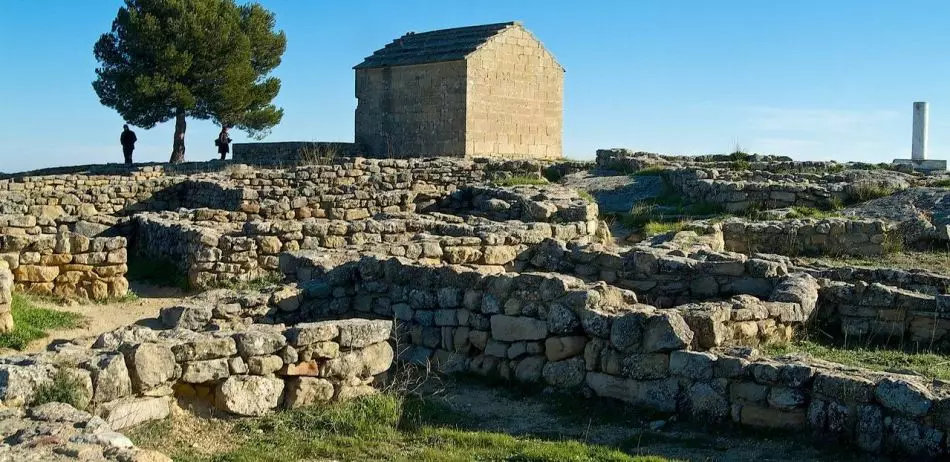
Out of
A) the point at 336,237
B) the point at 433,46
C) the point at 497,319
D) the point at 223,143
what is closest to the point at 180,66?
the point at 223,143

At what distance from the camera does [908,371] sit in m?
7.29

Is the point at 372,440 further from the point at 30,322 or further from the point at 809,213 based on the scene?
the point at 809,213

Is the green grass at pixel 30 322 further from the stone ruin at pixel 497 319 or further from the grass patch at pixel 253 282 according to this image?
the grass patch at pixel 253 282

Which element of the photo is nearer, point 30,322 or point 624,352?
point 624,352

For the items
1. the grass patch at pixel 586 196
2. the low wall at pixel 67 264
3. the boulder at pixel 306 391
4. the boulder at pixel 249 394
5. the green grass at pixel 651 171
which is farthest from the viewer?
the green grass at pixel 651 171

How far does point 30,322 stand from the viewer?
10.7 metres

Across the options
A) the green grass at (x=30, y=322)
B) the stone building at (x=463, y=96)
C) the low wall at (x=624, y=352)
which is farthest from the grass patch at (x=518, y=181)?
the low wall at (x=624, y=352)

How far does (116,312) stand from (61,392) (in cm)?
665

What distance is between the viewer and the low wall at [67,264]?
1247 cm

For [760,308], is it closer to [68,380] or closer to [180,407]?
[180,407]

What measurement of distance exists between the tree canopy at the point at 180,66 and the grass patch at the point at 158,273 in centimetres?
1745

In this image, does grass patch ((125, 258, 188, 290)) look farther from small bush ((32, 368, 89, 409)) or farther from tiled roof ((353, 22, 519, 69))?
tiled roof ((353, 22, 519, 69))

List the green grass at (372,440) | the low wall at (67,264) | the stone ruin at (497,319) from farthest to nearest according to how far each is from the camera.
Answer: the low wall at (67,264), the stone ruin at (497,319), the green grass at (372,440)

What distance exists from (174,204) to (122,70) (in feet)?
41.6
